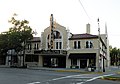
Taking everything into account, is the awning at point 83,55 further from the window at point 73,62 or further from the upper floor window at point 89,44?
the upper floor window at point 89,44

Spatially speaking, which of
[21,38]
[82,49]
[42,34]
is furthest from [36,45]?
[82,49]

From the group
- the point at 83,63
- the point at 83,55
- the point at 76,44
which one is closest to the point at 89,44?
the point at 83,55

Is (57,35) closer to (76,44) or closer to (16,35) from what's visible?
(76,44)

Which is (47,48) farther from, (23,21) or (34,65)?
(23,21)

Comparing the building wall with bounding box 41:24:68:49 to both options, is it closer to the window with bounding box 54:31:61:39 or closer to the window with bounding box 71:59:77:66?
the window with bounding box 54:31:61:39

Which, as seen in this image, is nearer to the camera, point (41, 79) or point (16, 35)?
point (41, 79)

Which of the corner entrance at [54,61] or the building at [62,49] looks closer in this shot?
the building at [62,49]

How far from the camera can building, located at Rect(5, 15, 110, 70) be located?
161 feet

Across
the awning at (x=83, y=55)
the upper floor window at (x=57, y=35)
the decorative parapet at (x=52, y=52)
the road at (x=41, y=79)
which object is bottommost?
the road at (x=41, y=79)

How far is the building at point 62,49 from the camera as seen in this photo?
161 ft

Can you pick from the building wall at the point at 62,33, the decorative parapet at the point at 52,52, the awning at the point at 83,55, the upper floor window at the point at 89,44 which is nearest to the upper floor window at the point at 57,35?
the building wall at the point at 62,33

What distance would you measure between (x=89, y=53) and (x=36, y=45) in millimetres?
13439

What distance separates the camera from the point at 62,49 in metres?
51.9

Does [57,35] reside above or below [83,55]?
above
